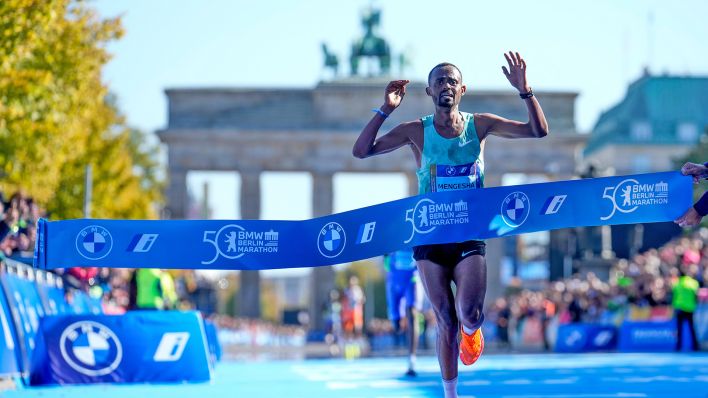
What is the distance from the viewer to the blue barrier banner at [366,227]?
9.82 m

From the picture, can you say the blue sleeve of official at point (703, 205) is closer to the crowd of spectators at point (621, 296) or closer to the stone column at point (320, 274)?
the crowd of spectators at point (621, 296)

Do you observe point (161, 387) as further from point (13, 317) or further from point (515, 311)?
point (515, 311)

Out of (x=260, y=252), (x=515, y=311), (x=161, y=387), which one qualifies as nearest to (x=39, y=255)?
(x=260, y=252)

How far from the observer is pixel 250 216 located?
→ 8006 centimetres

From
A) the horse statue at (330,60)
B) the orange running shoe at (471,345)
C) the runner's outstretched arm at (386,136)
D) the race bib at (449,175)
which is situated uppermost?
the horse statue at (330,60)

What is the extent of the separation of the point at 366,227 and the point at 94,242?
2.07 meters

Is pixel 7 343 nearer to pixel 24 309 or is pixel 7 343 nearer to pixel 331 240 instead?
pixel 24 309

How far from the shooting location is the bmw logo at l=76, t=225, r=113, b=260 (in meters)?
10.6

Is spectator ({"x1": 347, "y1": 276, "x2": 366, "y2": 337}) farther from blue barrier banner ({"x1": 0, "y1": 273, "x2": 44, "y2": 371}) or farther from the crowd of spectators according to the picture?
blue barrier banner ({"x1": 0, "y1": 273, "x2": 44, "y2": 371})

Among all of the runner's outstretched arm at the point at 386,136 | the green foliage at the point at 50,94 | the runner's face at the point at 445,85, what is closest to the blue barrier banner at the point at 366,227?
the runner's outstretched arm at the point at 386,136

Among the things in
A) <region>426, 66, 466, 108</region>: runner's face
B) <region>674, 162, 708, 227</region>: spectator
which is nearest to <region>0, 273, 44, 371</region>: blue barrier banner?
<region>426, 66, 466, 108</region>: runner's face

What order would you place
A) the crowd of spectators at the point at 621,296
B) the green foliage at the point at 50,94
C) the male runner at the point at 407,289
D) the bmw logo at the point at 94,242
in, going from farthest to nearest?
the crowd of spectators at the point at 621,296 < the green foliage at the point at 50,94 < the male runner at the point at 407,289 < the bmw logo at the point at 94,242

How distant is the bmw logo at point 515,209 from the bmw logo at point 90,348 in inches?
304

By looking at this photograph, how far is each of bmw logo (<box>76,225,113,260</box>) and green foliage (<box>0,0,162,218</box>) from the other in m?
11.2
